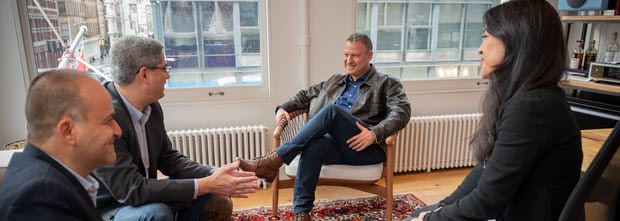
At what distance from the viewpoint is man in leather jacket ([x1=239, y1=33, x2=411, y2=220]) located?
212 cm

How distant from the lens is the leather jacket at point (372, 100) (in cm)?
231

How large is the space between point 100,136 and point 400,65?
2606mm

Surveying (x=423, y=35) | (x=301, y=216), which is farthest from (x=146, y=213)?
(x=423, y=35)

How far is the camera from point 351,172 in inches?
86.2

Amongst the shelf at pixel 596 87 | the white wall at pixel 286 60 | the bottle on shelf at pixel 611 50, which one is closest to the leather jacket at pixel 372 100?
the white wall at pixel 286 60

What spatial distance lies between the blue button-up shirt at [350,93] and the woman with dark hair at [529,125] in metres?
1.40

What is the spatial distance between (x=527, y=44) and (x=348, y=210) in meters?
1.75

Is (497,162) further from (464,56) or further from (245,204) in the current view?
(464,56)

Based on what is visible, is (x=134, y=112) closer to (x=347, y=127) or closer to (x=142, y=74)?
(x=142, y=74)

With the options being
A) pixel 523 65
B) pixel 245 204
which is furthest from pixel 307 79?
pixel 523 65

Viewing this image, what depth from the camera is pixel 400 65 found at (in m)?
3.20

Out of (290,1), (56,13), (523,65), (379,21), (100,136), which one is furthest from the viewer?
(379,21)

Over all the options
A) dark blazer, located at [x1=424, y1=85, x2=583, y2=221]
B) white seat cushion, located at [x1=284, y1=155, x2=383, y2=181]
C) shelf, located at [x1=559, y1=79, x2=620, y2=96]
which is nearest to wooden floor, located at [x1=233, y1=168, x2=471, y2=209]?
white seat cushion, located at [x1=284, y1=155, x2=383, y2=181]

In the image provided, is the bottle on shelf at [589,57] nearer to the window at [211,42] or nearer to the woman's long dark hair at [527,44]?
the woman's long dark hair at [527,44]
